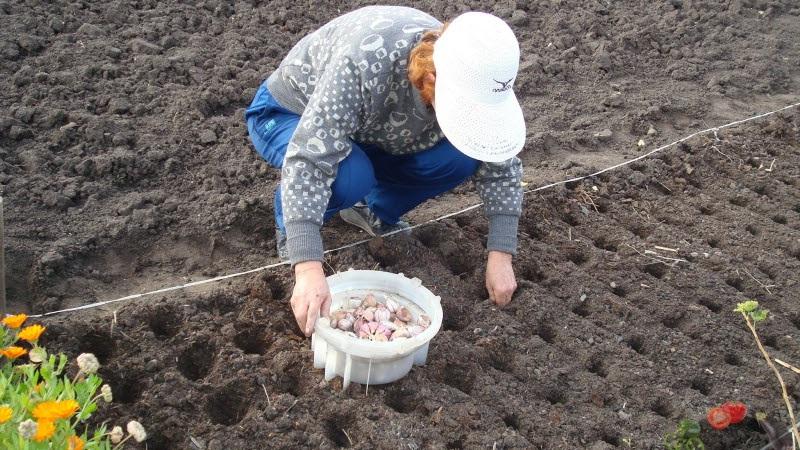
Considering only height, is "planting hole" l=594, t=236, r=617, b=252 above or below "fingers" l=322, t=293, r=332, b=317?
below

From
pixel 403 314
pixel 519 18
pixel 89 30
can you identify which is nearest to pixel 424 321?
pixel 403 314

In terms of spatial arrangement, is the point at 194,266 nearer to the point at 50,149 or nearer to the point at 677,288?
the point at 50,149

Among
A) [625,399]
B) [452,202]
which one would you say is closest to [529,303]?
[625,399]

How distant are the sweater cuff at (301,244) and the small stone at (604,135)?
2.34 metres

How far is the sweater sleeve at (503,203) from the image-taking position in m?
2.74

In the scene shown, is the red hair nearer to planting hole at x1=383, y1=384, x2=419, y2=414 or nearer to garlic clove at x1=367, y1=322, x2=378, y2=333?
garlic clove at x1=367, y1=322, x2=378, y2=333

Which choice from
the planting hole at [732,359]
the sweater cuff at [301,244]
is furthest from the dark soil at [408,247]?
the sweater cuff at [301,244]

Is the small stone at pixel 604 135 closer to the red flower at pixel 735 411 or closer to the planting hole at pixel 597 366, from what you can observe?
the planting hole at pixel 597 366

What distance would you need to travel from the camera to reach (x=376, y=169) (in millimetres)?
3074

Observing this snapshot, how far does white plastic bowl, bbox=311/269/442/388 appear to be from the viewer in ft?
7.47

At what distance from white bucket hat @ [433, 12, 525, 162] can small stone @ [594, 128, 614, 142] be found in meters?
1.99

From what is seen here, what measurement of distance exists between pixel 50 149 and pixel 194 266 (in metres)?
0.98

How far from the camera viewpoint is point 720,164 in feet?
13.1

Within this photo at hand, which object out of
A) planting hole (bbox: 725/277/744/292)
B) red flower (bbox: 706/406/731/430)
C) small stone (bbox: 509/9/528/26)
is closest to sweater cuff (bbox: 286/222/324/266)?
A: red flower (bbox: 706/406/731/430)
